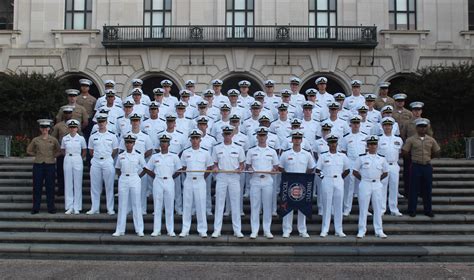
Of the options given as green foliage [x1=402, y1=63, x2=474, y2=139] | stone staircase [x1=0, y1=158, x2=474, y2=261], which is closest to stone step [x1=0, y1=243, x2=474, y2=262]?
stone staircase [x1=0, y1=158, x2=474, y2=261]

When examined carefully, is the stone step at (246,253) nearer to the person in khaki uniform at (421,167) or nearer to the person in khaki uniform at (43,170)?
the person in khaki uniform at (421,167)

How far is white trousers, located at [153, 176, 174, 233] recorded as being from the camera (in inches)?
395

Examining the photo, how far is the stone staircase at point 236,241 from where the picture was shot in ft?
30.7

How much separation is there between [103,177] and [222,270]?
3941mm

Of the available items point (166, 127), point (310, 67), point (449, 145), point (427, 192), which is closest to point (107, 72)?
point (310, 67)

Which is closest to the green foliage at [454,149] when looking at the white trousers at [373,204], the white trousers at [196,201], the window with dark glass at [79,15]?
the white trousers at [373,204]

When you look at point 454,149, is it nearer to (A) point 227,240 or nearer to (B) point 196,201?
(A) point 227,240

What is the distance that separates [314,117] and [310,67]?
1216 centimetres

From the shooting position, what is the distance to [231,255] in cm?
942

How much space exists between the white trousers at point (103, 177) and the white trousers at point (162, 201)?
1.36 m

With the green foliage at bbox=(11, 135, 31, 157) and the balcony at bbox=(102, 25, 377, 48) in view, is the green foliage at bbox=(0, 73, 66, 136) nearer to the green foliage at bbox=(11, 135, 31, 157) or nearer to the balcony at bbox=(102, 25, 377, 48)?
the green foliage at bbox=(11, 135, 31, 157)

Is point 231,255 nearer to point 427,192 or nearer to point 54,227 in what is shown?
point 54,227

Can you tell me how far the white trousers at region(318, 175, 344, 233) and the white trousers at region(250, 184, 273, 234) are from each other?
1.13 metres

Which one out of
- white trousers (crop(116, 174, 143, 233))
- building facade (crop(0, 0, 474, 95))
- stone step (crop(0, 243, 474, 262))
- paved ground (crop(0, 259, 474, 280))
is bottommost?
paved ground (crop(0, 259, 474, 280))
